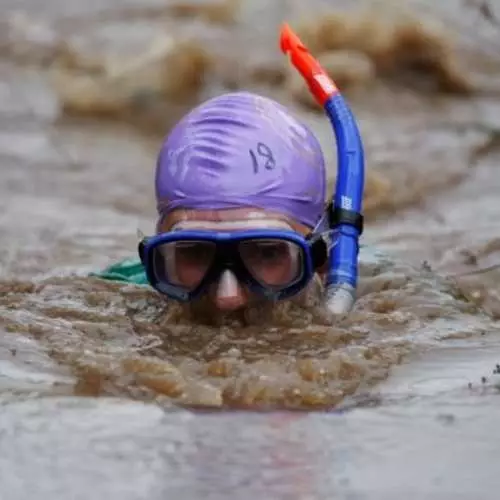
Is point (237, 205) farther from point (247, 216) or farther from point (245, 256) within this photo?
point (245, 256)

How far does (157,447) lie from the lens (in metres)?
2.76

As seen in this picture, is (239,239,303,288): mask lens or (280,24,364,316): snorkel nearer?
(239,239,303,288): mask lens

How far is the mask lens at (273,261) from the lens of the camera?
3828mm

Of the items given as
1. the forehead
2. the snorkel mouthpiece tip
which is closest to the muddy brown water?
the snorkel mouthpiece tip

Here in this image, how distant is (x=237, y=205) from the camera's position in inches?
155

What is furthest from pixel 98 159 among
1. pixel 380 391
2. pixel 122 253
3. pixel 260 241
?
pixel 380 391

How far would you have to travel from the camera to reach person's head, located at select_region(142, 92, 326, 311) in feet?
12.5

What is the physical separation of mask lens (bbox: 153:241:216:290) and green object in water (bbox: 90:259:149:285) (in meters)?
0.78

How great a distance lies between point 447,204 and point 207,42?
14.1 ft

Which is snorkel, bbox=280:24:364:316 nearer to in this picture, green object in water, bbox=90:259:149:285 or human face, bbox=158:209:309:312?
human face, bbox=158:209:309:312

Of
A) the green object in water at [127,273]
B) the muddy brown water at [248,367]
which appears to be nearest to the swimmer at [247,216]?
the muddy brown water at [248,367]

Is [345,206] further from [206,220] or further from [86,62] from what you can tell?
[86,62]

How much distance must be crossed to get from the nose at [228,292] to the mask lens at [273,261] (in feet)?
0.19

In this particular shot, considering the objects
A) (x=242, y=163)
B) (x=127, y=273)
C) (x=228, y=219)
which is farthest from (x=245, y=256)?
(x=127, y=273)
